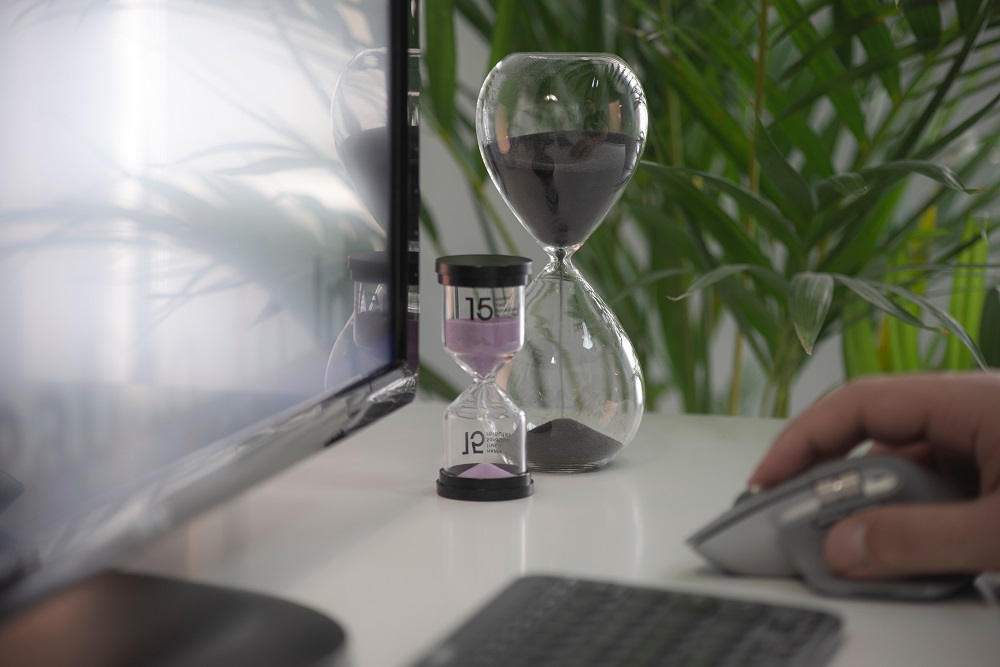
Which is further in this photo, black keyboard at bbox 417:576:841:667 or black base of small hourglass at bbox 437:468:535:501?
black base of small hourglass at bbox 437:468:535:501

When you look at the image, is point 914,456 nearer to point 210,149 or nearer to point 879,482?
point 879,482

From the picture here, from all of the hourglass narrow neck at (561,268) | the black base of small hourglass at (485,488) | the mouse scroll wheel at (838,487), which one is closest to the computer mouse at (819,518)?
the mouse scroll wheel at (838,487)

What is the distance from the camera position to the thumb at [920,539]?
0.60 metres

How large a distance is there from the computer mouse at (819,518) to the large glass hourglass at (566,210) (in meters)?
0.29

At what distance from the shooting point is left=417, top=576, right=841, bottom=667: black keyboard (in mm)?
533

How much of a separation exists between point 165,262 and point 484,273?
319 millimetres

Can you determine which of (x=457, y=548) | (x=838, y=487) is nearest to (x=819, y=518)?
(x=838, y=487)

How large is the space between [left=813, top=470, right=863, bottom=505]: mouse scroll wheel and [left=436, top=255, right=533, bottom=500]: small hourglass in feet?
0.99

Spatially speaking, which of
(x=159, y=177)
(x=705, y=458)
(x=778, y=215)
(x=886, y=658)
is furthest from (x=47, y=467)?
(x=778, y=215)

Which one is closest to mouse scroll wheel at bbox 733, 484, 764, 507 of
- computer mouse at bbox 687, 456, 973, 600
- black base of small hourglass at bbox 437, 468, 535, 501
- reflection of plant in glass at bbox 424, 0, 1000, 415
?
computer mouse at bbox 687, 456, 973, 600

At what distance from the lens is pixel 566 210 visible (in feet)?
3.09

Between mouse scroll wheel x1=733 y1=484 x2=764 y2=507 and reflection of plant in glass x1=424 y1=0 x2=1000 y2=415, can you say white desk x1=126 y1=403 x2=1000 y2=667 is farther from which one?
reflection of plant in glass x1=424 y1=0 x2=1000 y2=415

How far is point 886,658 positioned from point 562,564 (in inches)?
8.7

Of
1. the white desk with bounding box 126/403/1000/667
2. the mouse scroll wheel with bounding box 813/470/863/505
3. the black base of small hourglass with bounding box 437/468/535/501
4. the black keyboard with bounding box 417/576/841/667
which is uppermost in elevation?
the mouse scroll wheel with bounding box 813/470/863/505
